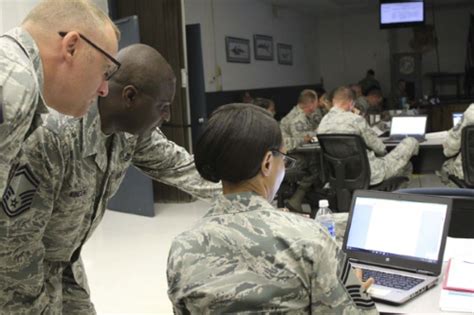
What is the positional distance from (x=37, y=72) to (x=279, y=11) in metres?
10.8

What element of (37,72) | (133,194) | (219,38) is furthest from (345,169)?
(219,38)

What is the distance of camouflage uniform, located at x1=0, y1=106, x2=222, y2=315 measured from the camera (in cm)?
160

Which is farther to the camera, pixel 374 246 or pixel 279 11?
→ pixel 279 11

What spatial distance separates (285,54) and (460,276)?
1031 cm

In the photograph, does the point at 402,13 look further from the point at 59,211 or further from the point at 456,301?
the point at 59,211

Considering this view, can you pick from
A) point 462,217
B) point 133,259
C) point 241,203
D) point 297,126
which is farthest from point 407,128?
point 241,203

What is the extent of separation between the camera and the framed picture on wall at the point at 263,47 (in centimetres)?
1031

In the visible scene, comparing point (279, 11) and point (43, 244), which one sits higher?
point (279, 11)

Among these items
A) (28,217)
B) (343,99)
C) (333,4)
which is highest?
(333,4)

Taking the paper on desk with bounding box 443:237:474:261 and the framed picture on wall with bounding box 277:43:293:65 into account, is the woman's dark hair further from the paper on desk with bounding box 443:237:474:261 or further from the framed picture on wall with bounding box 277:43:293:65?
the framed picture on wall with bounding box 277:43:293:65

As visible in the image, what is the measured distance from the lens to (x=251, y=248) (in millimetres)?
1283

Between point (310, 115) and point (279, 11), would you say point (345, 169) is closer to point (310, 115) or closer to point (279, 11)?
point (310, 115)

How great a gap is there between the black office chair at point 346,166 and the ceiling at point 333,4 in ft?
22.5

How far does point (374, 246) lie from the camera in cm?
202
